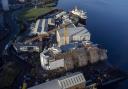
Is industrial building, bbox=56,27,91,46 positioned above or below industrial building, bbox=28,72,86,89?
above

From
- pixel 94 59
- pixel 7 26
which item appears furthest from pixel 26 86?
pixel 7 26

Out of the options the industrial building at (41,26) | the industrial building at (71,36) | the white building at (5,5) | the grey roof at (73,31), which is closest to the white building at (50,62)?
the industrial building at (71,36)

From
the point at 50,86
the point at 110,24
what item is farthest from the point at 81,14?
the point at 50,86

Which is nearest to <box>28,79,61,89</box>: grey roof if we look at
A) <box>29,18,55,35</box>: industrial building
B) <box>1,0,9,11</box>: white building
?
<box>29,18,55,35</box>: industrial building

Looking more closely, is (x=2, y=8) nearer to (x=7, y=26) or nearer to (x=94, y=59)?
→ (x=7, y=26)

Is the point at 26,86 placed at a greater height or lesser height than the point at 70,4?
lesser

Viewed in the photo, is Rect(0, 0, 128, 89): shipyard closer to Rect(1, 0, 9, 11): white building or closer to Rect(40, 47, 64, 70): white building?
Rect(40, 47, 64, 70): white building
